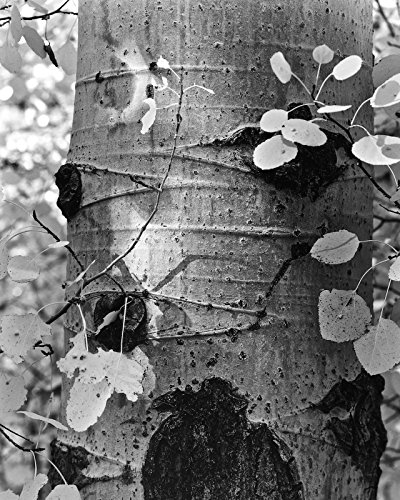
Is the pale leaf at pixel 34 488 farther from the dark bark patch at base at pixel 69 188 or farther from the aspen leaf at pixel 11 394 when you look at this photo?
the dark bark patch at base at pixel 69 188

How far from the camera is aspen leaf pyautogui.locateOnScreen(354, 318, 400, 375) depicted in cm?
90

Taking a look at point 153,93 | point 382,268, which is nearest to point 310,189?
point 153,93

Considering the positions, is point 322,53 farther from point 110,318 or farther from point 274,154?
point 110,318

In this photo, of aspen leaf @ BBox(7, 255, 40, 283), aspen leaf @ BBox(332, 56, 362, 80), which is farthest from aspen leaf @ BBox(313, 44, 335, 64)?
aspen leaf @ BBox(7, 255, 40, 283)

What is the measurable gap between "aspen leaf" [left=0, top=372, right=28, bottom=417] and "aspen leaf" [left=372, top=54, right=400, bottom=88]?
0.66m

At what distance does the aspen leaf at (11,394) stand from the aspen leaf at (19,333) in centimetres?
5

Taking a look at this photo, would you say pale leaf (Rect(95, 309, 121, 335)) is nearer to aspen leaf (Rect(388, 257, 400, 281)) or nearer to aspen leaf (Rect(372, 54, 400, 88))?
aspen leaf (Rect(388, 257, 400, 281))

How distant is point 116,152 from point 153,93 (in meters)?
0.09

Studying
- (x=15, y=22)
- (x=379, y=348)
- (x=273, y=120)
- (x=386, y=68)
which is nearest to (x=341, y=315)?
(x=379, y=348)

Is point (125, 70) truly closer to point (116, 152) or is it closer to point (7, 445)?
point (116, 152)

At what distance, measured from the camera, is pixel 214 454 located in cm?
89

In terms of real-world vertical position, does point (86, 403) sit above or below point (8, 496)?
above

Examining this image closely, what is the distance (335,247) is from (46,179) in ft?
6.82

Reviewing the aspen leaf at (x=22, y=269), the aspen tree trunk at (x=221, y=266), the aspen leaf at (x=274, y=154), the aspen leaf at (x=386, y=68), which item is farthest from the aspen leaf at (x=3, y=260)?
the aspen leaf at (x=386, y=68)
